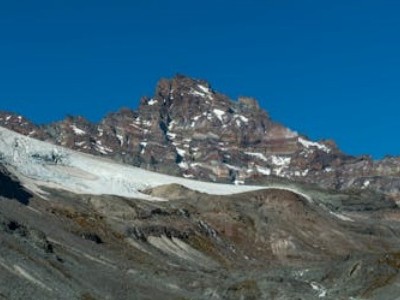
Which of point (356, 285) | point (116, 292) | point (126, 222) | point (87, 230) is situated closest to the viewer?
point (116, 292)

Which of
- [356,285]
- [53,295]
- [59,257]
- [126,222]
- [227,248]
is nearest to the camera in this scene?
[53,295]

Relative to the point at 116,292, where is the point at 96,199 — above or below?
above

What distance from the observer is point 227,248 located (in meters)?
197

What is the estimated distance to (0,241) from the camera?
104688 millimetres

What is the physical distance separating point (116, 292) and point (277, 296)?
26.7 metres

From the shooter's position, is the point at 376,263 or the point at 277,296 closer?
the point at 277,296

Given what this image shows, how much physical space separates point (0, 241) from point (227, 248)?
97.0 m

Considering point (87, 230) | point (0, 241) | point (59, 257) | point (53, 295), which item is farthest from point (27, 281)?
point (87, 230)

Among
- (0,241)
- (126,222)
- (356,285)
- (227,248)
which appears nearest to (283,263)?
(227,248)

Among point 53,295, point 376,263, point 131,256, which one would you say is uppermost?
point 376,263

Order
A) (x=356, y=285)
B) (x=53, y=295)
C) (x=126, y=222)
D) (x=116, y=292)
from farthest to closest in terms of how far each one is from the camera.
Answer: (x=126, y=222) → (x=356, y=285) → (x=116, y=292) → (x=53, y=295)

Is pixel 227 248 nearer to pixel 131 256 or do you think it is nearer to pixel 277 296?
pixel 131 256

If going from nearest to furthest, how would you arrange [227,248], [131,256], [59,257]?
[59,257], [131,256], [227,248]

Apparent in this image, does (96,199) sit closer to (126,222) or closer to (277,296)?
(126,222)
